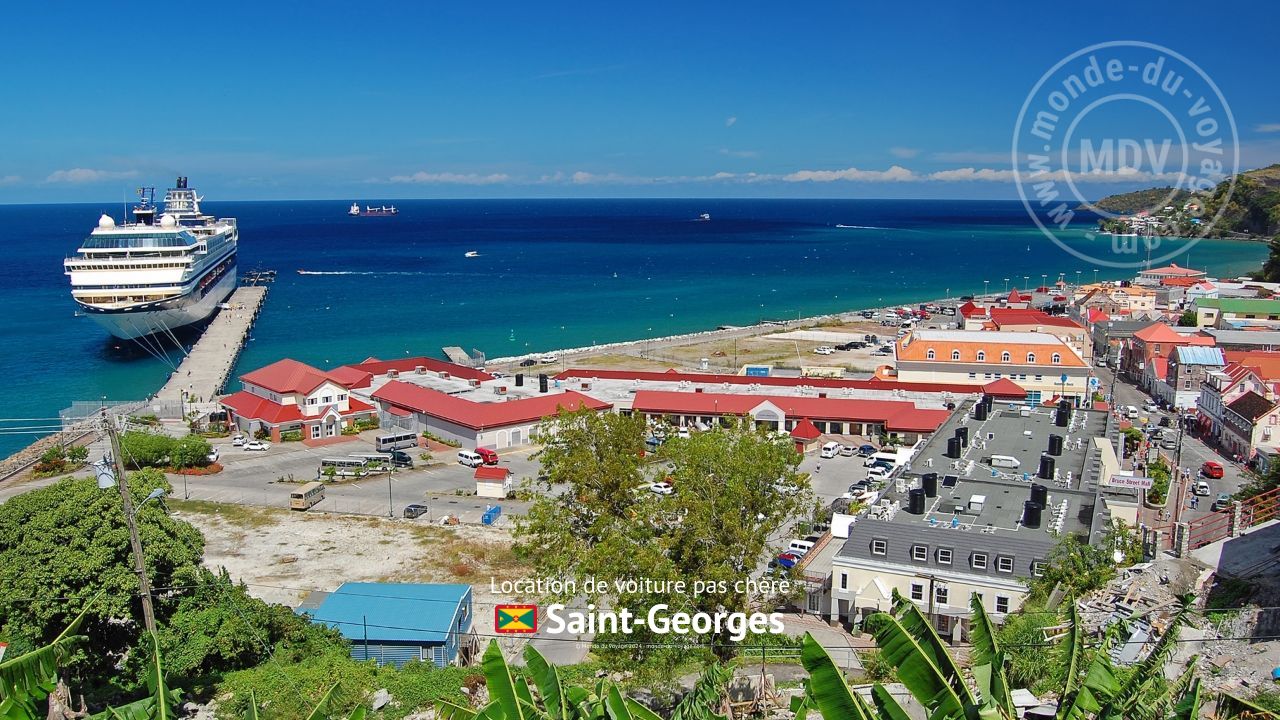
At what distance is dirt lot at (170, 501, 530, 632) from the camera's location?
24531 millimetres

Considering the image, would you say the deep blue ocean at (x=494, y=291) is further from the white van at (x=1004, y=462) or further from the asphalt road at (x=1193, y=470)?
the white van at (x=1004, y=462)

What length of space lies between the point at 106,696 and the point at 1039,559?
729 inches

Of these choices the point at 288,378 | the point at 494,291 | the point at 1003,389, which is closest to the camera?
the point at 288,378

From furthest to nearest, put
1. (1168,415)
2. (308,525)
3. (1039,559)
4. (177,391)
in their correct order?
(177,391), (1168,415), (308,525), (1039,559)

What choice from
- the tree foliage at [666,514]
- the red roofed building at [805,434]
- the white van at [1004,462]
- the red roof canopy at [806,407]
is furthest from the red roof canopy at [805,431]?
the tree foliage at [666,514]

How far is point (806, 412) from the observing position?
42469 mm

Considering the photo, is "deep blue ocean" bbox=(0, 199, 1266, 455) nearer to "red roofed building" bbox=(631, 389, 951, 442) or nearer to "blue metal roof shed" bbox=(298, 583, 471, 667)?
"red roofed building" bbox=(631, 389, 951, 442)

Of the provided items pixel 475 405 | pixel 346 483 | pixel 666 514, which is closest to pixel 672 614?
pixel 666 514

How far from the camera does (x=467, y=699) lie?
15953mm

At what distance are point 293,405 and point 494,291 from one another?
6824 cm

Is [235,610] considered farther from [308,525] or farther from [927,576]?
[927,576]

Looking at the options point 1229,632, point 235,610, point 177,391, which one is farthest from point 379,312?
point 1229,632

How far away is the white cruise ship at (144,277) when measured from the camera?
71.9m

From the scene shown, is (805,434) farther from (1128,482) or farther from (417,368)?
(417,368)
